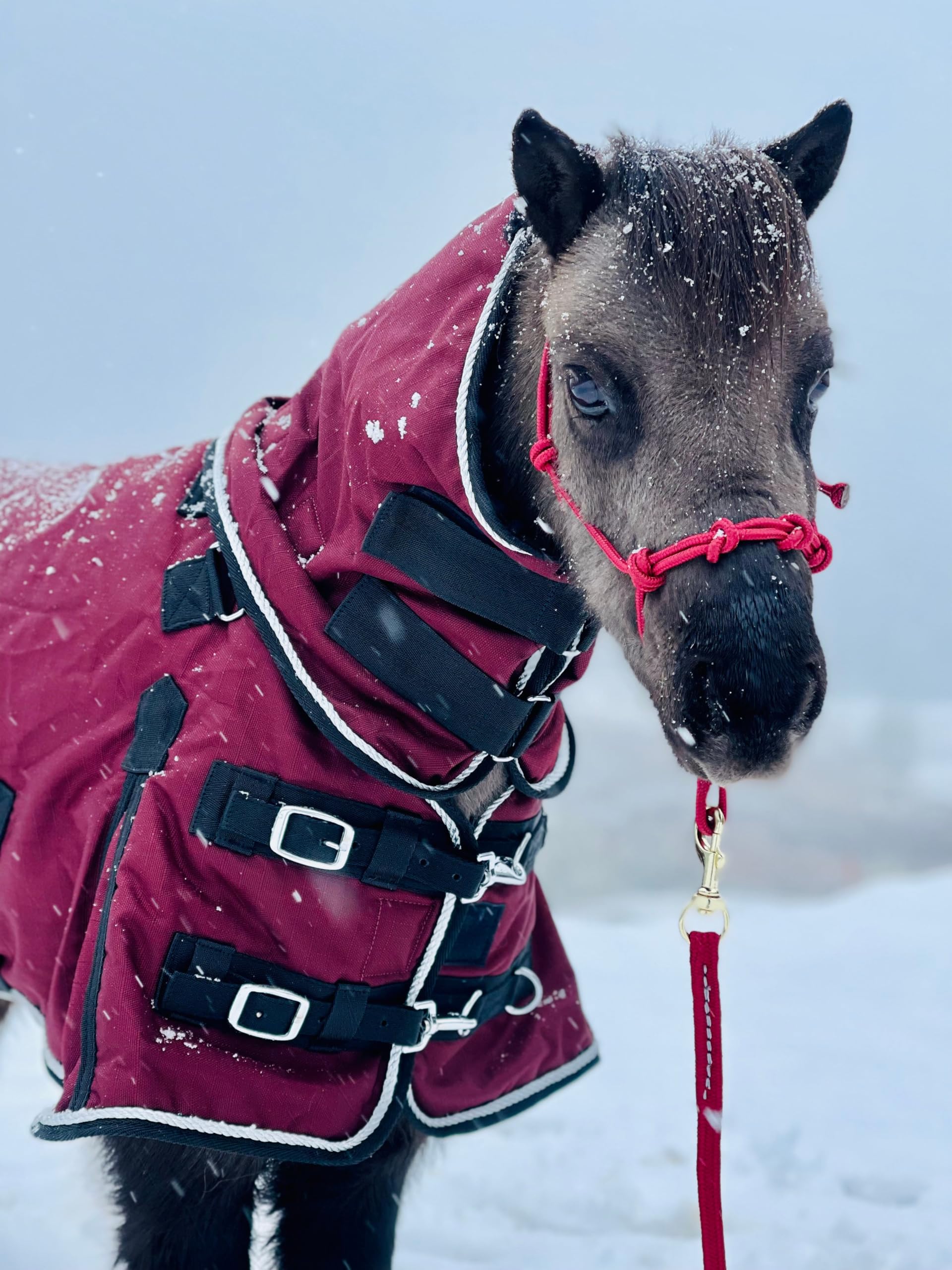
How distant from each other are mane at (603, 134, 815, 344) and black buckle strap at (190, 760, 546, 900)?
1.00 m

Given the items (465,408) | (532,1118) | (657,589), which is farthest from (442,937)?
(532,1118)

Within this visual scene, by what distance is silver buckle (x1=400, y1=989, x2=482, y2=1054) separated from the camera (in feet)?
6.49

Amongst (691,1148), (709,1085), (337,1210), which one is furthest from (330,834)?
(691,1148)

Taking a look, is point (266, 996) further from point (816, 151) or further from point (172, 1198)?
point (816, 151)

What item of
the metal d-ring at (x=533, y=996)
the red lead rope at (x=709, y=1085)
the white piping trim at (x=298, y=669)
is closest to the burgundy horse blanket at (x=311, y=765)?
the white piping trim at (x=298, y=669)

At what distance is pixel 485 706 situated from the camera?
1.80m

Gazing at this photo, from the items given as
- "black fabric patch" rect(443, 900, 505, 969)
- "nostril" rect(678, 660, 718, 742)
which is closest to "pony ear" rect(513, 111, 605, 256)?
"nostril" rect(678, 660, 718, 742)

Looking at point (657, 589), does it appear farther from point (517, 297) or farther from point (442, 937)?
point (442, 937)

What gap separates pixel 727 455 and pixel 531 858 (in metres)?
1.09

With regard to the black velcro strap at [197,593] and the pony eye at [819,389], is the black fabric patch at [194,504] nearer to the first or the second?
the black velcro strap at [197,593]

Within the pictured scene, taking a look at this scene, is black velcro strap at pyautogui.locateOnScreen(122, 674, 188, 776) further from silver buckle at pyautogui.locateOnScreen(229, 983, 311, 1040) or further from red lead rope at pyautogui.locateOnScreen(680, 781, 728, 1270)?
red lead rope at pyautogui.locateOnScreen(680, 781, 728, 1270)

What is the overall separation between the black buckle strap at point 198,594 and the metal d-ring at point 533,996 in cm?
109

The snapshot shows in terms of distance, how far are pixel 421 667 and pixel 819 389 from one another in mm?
802

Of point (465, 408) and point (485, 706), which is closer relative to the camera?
point (465, 408)
